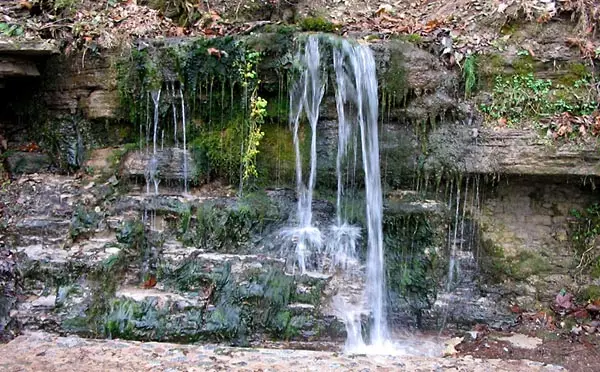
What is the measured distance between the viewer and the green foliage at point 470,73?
251 inches

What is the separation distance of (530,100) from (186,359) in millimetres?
4797

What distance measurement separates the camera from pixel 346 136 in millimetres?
6473

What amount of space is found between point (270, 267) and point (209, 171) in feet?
5.24

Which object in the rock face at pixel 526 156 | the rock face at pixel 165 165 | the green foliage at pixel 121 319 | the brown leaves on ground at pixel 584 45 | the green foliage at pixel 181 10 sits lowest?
the green foliage at pixel 121 319

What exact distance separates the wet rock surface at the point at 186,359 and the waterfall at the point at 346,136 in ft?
4.85

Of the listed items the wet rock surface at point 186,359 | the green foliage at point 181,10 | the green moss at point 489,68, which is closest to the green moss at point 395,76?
the green moss at point 489,68

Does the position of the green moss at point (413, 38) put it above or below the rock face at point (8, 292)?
above

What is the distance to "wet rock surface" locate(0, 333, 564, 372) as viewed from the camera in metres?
4.34

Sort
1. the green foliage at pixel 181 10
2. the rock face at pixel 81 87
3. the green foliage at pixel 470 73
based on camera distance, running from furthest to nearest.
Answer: the green foliage at pixel 181 10 < the rock face at pixel 81 87 < the green foliage at pixel 470 73

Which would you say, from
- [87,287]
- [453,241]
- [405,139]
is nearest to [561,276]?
[453,241]

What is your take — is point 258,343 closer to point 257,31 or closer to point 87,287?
point 87,287

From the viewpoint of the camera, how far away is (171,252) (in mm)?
6191

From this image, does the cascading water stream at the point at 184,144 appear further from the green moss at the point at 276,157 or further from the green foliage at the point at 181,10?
the green foliage at the point at 181,10

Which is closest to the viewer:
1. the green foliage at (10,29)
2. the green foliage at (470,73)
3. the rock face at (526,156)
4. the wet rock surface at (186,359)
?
the wet rock surface at (186,359)
